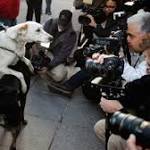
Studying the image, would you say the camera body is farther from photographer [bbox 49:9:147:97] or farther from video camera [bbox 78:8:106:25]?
video camera [bbox 78:8:106:25]

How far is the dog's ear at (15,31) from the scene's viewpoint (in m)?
4.70

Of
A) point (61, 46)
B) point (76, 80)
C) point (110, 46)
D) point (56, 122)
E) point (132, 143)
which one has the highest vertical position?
point (132, 143)

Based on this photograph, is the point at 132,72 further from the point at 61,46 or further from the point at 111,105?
the point at 61,46

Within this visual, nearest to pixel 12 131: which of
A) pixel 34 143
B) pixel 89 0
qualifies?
pixel 34 143

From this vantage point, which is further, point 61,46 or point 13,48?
point 61,46

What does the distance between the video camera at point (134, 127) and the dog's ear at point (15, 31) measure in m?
2.82

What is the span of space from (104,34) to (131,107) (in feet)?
9.54

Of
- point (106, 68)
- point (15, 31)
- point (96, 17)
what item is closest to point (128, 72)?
point (106, 68)

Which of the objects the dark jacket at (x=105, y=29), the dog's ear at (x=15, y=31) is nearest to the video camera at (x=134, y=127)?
the dog's ear at (x=15, y=31)

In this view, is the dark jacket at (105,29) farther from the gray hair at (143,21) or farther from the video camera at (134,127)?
the video camera at (134,127)

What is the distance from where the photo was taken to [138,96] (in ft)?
11.0

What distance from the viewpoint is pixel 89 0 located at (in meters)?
8.30

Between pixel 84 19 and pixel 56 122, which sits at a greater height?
pixel 84 19

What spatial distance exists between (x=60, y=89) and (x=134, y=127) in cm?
437
